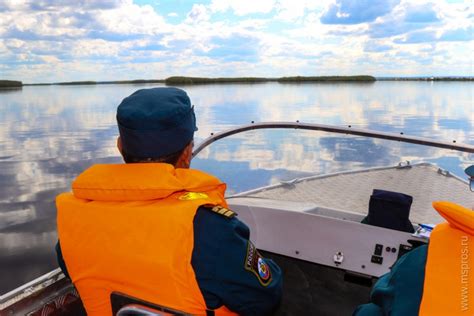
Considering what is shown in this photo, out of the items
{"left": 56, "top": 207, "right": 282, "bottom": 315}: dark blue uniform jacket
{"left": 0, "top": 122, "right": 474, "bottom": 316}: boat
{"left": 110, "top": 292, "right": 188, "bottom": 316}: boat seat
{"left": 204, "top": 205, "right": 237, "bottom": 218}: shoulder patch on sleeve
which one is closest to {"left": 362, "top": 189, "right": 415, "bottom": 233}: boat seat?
{"left": 0, "top": 122, "right": 474, "bottom": 316}: boat

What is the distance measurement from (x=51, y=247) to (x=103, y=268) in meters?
9.29

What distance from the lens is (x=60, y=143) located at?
23.8 m

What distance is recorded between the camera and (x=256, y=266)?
1.48 m

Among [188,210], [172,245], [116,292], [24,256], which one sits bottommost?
[24,256]

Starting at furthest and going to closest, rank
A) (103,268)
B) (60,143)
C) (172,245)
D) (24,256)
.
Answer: (60,143) < (24,256) < (103,268) < (172,245)

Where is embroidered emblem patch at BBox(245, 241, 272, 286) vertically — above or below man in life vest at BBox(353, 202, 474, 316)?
below

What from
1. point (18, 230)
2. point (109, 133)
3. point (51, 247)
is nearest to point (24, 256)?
point (51, 247)

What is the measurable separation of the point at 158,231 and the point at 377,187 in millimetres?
4202

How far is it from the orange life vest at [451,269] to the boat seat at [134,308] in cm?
77

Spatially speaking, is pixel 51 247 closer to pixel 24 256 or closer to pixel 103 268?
pixel 24 256

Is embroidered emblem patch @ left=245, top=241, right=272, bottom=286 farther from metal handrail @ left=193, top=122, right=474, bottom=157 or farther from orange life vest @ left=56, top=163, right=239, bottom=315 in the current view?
metal handrail @ left=193, top=122, right=474, bottom=157

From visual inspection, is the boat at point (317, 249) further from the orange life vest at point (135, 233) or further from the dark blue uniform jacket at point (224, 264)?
the dark blue uniform jacket at point (224, 264)

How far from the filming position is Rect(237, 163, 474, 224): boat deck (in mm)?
4316

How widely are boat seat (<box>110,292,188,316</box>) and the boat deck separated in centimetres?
280
